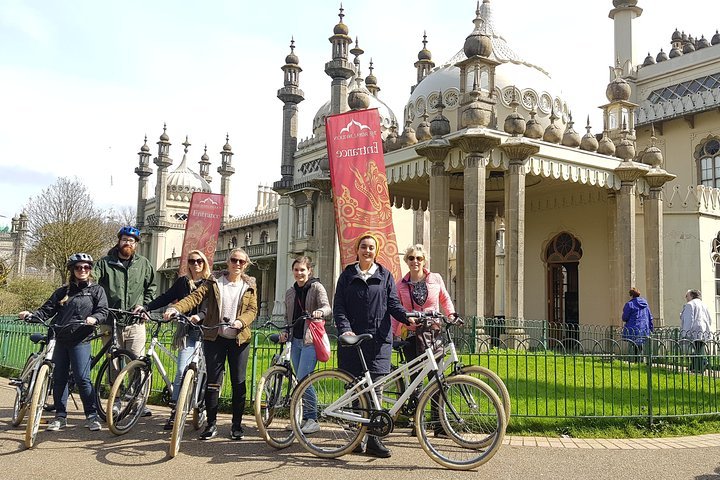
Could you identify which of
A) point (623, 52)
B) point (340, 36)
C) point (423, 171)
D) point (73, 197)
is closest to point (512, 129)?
point (423, 171)

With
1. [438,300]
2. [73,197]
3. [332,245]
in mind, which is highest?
[73,197]

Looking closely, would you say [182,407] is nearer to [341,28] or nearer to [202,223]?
[202,223]

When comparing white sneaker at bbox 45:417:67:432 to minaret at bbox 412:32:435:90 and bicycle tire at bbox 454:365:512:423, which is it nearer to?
bicycle tire at bbox 454:365:512:423

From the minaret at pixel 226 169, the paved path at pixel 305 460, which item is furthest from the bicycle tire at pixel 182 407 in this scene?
the minaret at pixel 226 169

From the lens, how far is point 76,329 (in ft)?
20.8

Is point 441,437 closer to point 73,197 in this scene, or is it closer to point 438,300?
point 438,300

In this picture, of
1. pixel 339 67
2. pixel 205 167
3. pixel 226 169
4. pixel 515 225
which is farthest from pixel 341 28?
pixel 205 167

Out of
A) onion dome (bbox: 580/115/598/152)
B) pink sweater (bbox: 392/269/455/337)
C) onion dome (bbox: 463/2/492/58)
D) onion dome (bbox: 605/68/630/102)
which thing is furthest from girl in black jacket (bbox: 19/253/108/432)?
onion dome (bbox: 605/68/630/102)

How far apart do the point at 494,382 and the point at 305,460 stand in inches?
68.3

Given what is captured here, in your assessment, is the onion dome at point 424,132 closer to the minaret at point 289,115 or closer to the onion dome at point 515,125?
the onion dome at point 515,125

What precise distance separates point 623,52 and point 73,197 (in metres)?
29.2

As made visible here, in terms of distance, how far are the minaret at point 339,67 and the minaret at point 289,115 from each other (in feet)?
20.0

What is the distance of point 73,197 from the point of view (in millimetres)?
35344

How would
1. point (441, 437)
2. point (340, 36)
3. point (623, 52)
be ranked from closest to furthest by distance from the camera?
point (441, 437)
point (340, 36)
point (623, 52)
